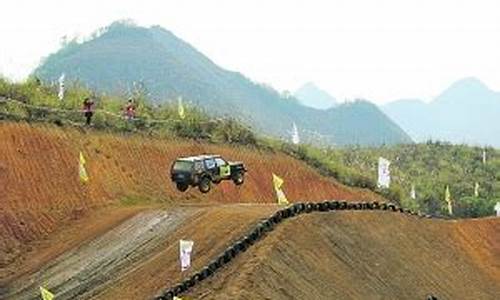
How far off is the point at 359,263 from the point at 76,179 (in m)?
16.7

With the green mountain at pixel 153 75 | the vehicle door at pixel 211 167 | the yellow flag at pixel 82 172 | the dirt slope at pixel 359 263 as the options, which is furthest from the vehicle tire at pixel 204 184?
the green mountain at pixel 153 75

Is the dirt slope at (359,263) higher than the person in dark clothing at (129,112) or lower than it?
lower

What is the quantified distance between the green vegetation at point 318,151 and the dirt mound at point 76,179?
97 centimetres

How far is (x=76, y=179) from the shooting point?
3919 cm

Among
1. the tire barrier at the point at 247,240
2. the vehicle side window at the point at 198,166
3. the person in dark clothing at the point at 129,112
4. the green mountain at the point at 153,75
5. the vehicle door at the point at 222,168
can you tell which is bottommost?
the green mountain at the point at 153,75

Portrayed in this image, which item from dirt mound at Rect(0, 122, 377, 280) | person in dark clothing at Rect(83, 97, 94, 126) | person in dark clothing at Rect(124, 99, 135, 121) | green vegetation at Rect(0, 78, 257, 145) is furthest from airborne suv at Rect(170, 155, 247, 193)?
person in dark clothing at Rect(124, 99, 135, 121)

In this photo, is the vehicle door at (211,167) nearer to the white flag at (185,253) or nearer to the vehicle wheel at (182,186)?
the vehicle wheel at (182,186)

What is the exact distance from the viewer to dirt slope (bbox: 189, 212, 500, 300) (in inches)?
842

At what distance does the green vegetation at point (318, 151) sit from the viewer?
43.8 metres

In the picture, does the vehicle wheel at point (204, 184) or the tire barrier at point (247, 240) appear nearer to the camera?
the tire barrier at point (247, 240)

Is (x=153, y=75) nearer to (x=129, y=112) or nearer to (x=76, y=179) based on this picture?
(x=129, y=112)

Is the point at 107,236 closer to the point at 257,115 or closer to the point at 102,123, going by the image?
the point at 102,123

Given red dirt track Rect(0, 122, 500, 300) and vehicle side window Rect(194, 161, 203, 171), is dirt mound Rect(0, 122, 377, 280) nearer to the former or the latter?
red dirt track Rect(0, 122, 500, 300)

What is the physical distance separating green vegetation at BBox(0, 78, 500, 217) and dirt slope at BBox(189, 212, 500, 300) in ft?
43.4
